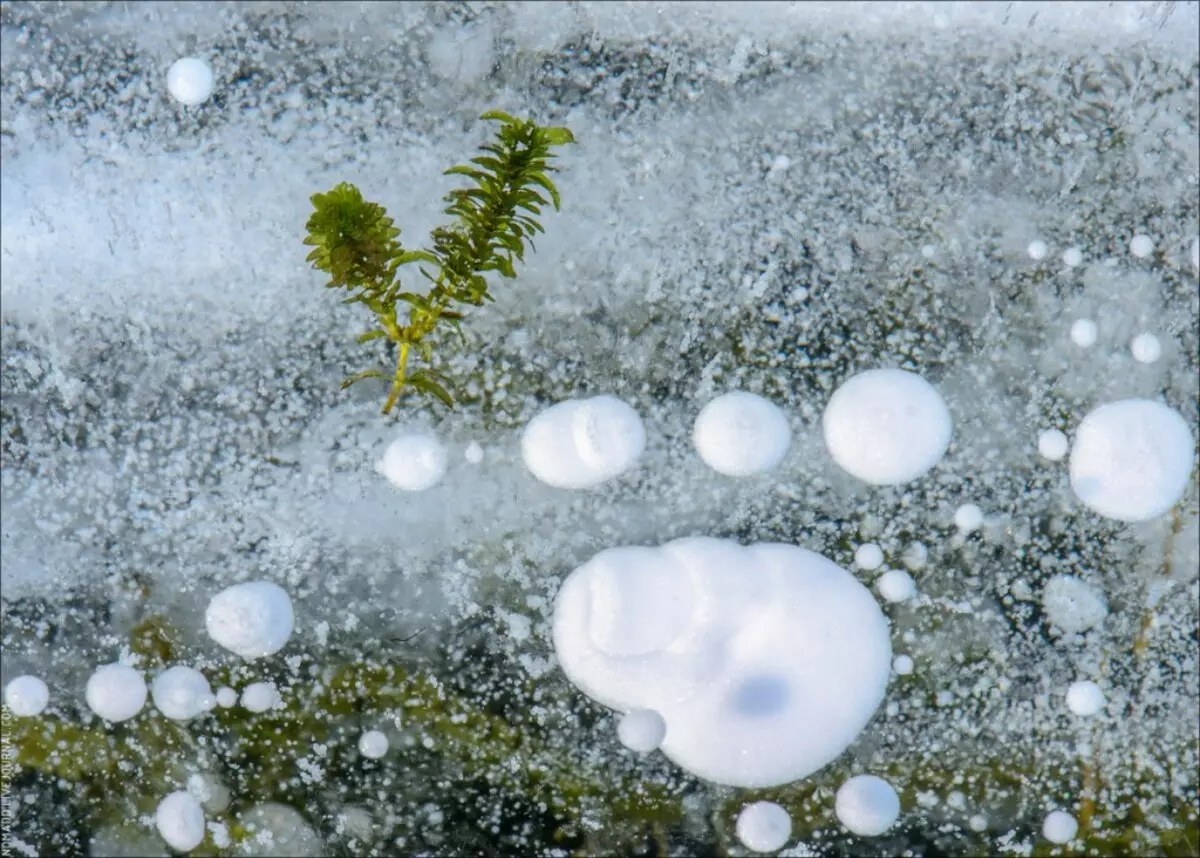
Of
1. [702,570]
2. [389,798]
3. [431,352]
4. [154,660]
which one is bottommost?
[389,798]

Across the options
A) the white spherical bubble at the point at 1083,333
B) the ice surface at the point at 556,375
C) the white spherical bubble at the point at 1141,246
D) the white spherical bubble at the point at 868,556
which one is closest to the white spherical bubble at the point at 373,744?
the ice surface at the point at 556,375

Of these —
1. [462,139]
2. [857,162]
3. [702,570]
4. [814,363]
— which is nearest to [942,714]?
[702,570]

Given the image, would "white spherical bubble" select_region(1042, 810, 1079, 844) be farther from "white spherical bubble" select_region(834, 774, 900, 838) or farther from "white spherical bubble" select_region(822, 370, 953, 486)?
"white spherical bubble" select_region(822, 370, 953, 486)

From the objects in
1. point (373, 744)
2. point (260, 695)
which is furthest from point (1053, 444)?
point (260, 695)

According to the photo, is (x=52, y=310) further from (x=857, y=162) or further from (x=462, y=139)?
(x=857, y=162)

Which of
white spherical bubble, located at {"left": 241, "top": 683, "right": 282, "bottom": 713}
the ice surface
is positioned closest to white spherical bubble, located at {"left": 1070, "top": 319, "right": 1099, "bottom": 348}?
the ice surface

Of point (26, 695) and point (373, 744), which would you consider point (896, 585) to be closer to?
point (373, 744)

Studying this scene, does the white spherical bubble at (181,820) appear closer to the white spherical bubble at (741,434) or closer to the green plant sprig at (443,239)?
the green plant sprig at (443,239)
